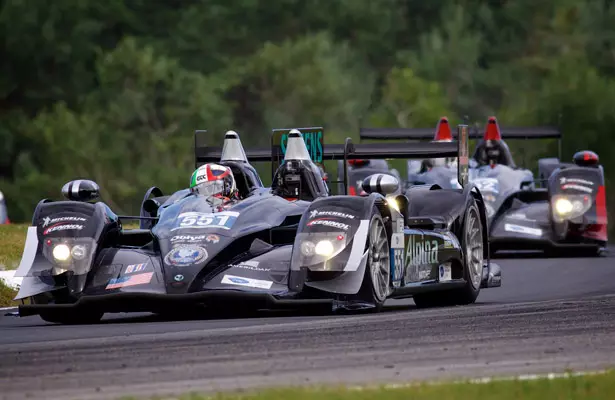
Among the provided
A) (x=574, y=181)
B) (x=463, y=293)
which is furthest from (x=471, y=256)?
(x=574, y=181)

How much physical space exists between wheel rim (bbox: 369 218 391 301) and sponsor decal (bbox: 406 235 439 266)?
0.50 meters

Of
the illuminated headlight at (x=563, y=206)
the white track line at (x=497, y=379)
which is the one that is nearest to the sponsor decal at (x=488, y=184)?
the illuminated headlight at (x=563, y=206)

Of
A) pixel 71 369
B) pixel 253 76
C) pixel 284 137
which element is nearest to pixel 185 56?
pixel 253 76

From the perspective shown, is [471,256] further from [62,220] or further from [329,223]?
[62,220]

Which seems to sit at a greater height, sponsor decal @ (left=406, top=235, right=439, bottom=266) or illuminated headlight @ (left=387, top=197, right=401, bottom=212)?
illuminated headlight @ (left=387, top=197, right=401, bottom=212)

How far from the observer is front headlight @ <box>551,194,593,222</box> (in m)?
22.5

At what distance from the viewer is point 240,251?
42.4 ft

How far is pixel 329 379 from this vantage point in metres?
8.59

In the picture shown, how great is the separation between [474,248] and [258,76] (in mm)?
44522

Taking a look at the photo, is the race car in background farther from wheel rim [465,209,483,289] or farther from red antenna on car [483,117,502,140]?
wheel rim [465,209,483,289]

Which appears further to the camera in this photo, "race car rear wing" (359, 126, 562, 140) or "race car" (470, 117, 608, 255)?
"race car rear wing" (359, 126, 562, 140)

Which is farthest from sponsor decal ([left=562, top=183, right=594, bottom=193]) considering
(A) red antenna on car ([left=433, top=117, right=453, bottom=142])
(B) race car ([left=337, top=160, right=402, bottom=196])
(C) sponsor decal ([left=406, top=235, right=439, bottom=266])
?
(C) sponsor decal ([left=406, top=235, right=439, bottom=266])

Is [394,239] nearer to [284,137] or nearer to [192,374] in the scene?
[284,137]

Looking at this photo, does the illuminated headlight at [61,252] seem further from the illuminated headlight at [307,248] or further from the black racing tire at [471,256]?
the black racing tire at [471,256]
